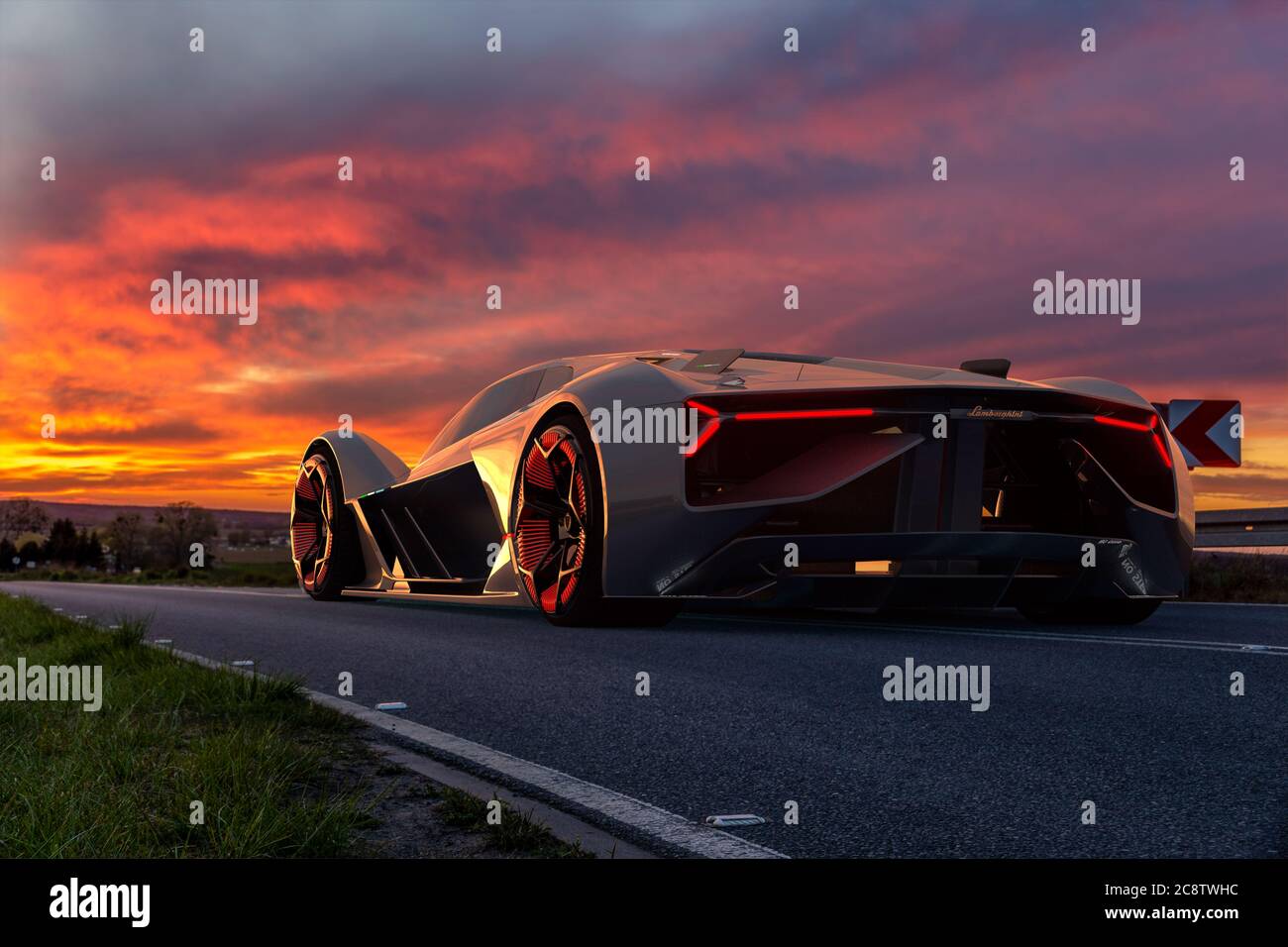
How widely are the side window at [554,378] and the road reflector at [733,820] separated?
552 centimetres

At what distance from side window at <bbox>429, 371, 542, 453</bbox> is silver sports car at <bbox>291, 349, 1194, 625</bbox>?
3.70ft

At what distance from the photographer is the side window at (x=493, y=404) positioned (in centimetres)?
884

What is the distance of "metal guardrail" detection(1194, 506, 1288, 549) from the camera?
424 inches

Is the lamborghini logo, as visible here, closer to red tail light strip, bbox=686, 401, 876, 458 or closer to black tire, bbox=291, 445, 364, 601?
red tail light strip, bbox=686, 401, 876, 458

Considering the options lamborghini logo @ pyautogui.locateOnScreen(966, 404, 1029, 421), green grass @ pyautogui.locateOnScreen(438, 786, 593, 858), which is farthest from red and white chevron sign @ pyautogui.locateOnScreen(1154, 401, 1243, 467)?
green grass @ pyautogui.locateOnScreen(438, 786, 593, 858)

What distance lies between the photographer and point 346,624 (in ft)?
29.1

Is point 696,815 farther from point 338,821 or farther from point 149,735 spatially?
point 149,735

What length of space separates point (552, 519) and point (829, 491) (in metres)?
1.77

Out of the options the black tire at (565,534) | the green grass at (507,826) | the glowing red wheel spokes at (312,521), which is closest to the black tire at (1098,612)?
the black tire at (565,534)

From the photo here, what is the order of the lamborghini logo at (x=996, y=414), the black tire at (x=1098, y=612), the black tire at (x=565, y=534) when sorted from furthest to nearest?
1. the black tire at (x=1098, y=612)
2. the black tire at (x=565, y=534)
3. the lamborghini logo at (x=996, y=414)

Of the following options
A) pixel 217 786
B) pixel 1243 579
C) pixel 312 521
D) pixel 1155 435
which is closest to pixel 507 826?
pixel 217 786

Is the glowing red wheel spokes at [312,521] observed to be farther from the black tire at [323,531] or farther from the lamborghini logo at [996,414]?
the lamborghini logo at [996,414]
